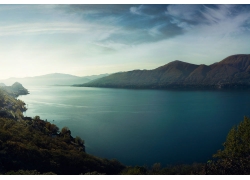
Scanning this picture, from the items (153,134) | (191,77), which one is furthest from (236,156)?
(191,77)

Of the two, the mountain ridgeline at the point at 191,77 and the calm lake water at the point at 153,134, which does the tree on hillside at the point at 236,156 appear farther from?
the mountain ridgeline at the point at 191,77

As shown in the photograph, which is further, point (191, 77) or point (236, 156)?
point (191, 77)

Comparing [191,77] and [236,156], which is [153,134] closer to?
[236,156]

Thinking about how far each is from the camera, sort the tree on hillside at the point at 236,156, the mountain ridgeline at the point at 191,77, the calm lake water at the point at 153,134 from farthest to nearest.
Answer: the mountain ridgeline at the point at 191,77, the calm lake water at the point at 153,134, the tree on hillside at the point at 236,156

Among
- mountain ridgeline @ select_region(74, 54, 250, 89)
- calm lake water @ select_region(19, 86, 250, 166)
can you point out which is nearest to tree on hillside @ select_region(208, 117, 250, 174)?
calm lake water @ select_region(19, 86, 250, 166)

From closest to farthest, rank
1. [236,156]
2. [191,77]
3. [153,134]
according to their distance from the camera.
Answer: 1. [236,156]
2. [153,134]
3. [191,77]

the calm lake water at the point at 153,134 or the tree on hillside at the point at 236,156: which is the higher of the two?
the tree on hillside at the point at 236,156

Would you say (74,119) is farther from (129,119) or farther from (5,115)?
(5,115)

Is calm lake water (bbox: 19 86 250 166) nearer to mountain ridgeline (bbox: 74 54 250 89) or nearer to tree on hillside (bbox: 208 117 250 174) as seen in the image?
tree on hillside (bbox: 208 117 250 174)

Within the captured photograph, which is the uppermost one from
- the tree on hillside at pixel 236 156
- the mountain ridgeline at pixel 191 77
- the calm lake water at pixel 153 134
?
the mountain ridgeline at pixel 191 77

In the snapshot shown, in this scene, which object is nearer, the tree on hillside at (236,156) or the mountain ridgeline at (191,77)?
the tree on hillside at (236,156)

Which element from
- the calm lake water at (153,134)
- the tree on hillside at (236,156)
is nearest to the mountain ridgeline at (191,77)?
the calm lake water at (153,134)
